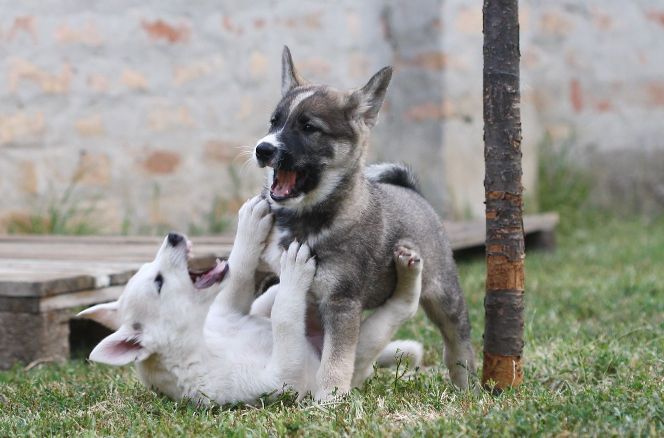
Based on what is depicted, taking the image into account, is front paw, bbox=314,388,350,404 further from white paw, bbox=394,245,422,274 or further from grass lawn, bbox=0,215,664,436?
white paw, bbox=394,245,422,274

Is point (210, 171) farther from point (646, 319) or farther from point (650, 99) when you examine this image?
point (650, 99)

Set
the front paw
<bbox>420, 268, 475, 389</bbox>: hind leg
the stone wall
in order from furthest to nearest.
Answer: the stone wall, <bbox>420, 268, 475, 389</bbox>: hind leg, the front paw

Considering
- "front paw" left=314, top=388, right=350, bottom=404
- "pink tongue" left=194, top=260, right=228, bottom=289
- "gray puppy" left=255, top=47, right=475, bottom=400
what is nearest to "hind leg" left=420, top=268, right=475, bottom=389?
"gray puppy" left=255, top=47, right=475, bottom=400

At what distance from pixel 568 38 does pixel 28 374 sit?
7411mm

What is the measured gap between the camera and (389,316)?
337cm

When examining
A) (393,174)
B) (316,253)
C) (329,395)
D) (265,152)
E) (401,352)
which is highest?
(265,152)

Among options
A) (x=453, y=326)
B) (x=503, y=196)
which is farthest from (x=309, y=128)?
(x=453, y=326)

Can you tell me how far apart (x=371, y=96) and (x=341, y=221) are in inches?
18.9

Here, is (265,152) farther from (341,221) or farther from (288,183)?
→ (341,221)

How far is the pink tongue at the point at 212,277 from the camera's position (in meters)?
3.29

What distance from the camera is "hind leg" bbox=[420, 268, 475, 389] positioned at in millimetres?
3537

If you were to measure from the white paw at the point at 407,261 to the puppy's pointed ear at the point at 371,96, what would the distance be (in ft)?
1.60

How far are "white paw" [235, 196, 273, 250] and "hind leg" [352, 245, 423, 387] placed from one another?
462mm

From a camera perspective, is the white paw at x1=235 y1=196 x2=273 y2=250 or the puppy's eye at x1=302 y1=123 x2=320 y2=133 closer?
the puppy's eye at x1=302 y1=123 x2=320 y2=133
